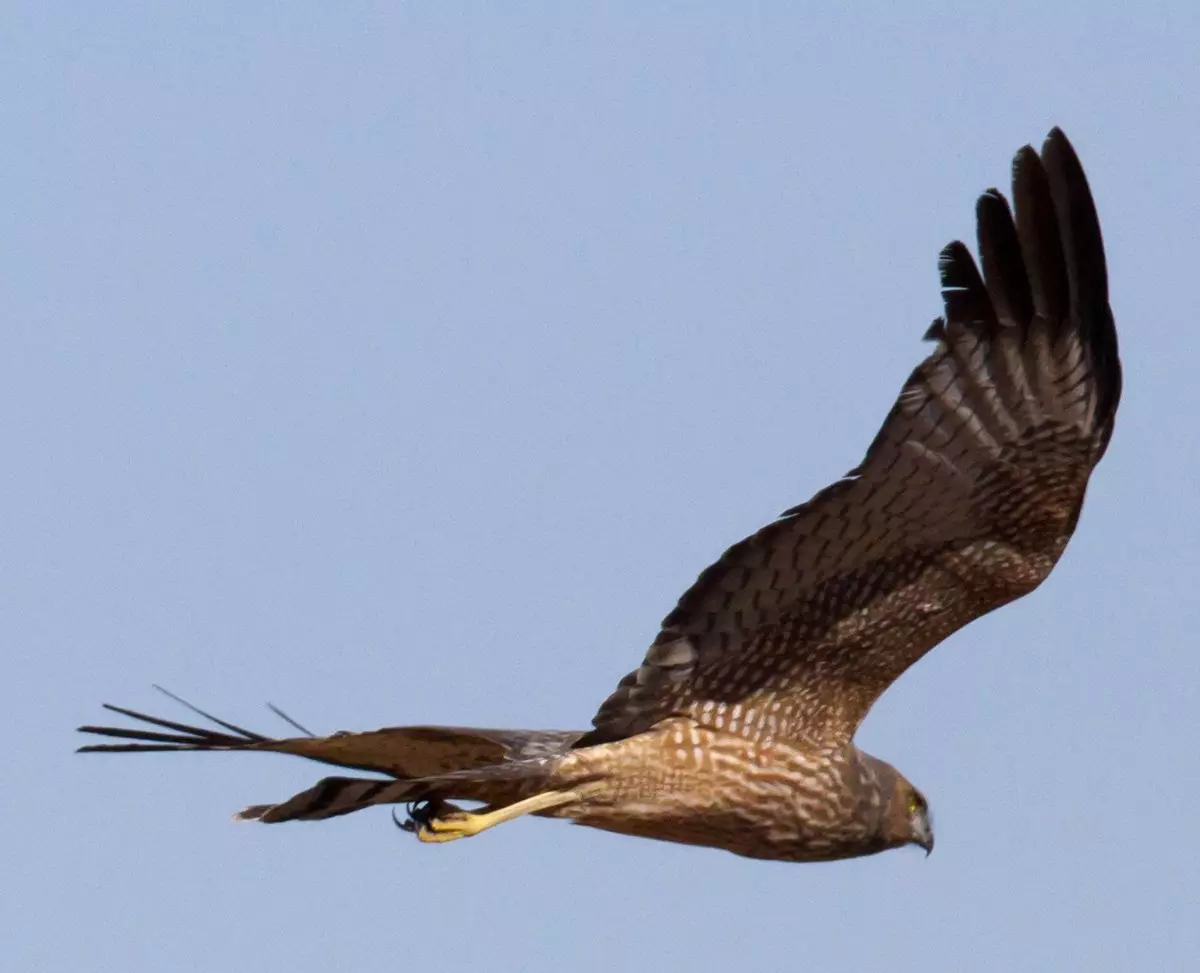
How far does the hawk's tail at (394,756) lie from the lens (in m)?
10.8

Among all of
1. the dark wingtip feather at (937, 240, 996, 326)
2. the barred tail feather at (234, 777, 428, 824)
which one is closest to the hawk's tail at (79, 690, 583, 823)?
the barred tail feather at (234, 777, 428, 824)

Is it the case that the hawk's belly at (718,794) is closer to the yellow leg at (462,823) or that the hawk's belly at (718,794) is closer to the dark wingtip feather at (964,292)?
the yellow leg at (462,823)

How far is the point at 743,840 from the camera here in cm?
1198

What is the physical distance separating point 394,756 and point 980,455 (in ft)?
9.01

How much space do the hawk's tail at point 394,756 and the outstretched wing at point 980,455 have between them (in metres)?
0.99

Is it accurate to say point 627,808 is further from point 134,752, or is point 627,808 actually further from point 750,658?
point 134,752

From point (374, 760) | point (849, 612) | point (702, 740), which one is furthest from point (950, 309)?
point (374, 760)

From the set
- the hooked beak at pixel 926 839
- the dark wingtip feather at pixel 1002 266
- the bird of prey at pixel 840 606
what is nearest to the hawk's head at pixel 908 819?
the hooked beak at pixel 926 839

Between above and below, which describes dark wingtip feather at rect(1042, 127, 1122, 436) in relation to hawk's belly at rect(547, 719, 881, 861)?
above

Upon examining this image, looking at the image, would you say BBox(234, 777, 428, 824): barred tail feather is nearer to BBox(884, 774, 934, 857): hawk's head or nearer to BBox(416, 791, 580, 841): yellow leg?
BBox(416, 791, 580, 841): yellow leg

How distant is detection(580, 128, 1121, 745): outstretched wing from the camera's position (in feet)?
36.4

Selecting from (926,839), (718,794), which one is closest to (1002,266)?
(718,794)

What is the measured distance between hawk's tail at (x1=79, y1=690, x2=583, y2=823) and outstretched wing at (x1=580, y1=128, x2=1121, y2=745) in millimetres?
986

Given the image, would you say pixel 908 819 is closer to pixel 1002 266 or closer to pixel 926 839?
pixel 926 839
